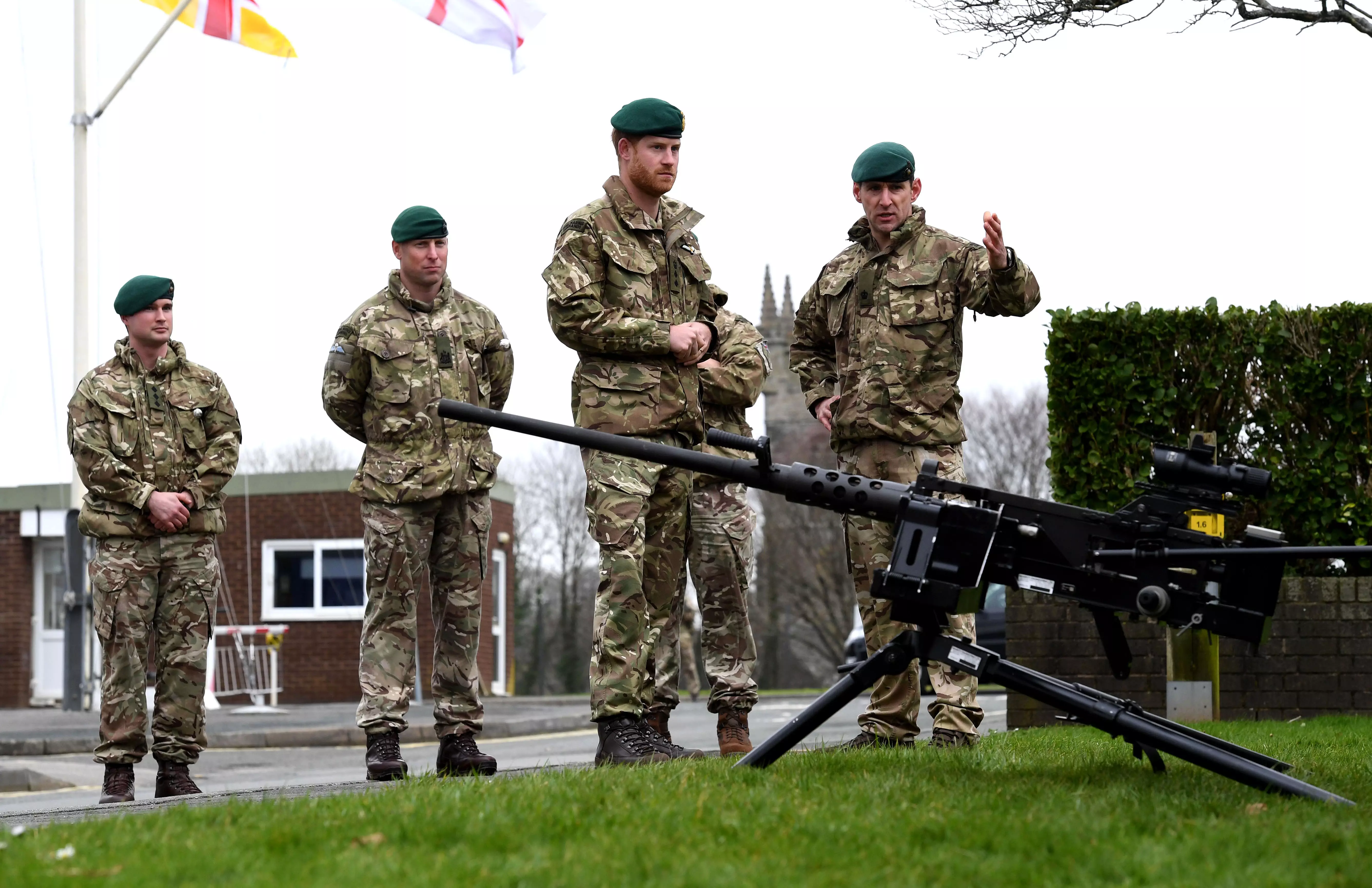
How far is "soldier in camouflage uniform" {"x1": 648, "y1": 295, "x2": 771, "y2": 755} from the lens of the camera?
7.65 m

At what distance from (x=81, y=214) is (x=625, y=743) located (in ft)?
53.7

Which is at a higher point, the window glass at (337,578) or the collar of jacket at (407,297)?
the collar of jacket at (407,297)

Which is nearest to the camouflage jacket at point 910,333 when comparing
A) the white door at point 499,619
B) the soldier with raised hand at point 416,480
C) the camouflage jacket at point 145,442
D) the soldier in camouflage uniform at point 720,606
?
the soldier in camouflage uniform at point 720,606

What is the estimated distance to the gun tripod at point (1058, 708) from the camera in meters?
4.95

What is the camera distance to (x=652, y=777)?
550 centimetres

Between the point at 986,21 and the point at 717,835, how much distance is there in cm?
765

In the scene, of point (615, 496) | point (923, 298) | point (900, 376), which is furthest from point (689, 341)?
point (923, 298)

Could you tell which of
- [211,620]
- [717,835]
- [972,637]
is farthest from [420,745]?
[717,835]

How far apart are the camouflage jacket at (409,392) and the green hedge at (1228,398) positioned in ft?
14.8

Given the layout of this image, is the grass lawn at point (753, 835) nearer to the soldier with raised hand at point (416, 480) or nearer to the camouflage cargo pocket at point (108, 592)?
the soldier with raised hand at point (416, 480)

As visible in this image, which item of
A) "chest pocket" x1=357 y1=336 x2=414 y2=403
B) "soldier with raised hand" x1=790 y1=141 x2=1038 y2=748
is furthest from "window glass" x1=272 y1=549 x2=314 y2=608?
"soldier with raised hand" x1=790 y1=141 x2=1038 y2=748

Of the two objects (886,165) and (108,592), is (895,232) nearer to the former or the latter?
(886,165)

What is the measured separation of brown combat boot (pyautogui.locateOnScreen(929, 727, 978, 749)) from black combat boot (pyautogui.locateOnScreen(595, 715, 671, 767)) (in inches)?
47.5

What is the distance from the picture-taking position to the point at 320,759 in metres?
15.1
